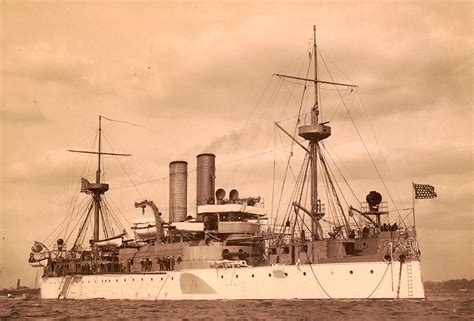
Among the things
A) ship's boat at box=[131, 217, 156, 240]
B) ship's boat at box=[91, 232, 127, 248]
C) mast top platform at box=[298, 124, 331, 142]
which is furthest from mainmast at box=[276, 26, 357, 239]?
ship's boat at box=[91, 232, 127, 248]

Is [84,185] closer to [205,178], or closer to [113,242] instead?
[113,242]

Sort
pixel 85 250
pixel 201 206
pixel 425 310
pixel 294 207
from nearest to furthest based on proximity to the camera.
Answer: pixel 425 310, pixel 294 207, pixel 201 206, pixel 85 250

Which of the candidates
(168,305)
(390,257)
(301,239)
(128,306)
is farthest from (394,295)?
(128,306)

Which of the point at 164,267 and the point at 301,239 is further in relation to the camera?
the point at 164,267

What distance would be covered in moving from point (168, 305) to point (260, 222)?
8.93m

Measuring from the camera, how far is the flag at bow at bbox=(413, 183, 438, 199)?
29188 millimetres

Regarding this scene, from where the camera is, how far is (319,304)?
93.9 feet

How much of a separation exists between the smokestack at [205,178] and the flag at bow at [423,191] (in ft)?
49.1

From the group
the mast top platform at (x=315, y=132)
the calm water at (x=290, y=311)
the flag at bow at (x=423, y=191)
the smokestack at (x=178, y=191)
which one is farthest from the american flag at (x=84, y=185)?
the flag at bow at (x=423, y=191)

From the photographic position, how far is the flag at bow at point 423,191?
29188 mm

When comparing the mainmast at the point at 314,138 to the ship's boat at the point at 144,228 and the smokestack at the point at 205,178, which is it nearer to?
the smokestack at the point at 205,178

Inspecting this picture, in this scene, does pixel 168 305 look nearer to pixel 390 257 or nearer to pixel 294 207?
pixel 294 207

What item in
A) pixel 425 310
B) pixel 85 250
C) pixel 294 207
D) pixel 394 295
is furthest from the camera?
pixel 85 250

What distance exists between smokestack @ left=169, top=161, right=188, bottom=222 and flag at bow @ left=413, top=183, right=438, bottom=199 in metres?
17.7
